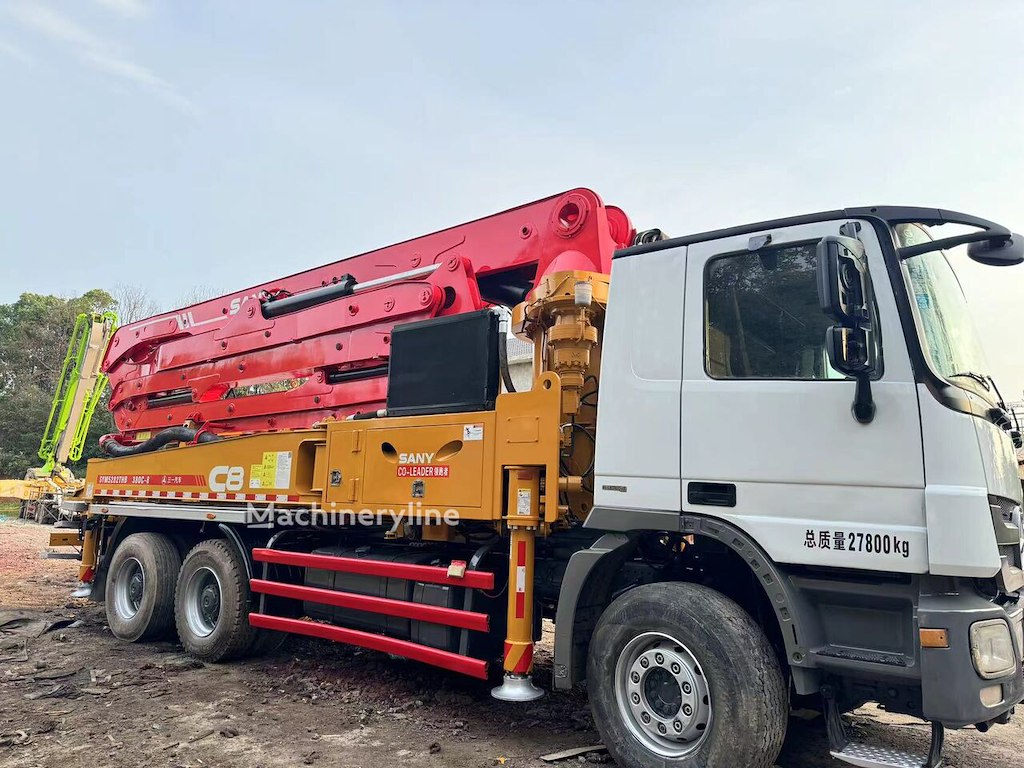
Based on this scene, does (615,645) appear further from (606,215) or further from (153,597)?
(153,597)

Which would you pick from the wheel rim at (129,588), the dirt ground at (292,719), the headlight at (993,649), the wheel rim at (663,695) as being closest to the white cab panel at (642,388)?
the wheel rim at (663,695)

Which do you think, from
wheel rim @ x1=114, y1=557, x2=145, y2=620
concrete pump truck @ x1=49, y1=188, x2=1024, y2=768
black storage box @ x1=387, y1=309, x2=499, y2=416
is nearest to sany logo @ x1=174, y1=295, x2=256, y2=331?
concrete pump truck @ x1=49, y1=188, x2=1024, y2=768

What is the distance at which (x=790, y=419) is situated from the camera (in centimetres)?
351

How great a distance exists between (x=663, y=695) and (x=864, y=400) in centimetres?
172

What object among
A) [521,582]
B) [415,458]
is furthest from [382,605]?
[521,582]

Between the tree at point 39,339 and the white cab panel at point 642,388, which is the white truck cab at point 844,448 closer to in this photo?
the white cab panel at point 642,388

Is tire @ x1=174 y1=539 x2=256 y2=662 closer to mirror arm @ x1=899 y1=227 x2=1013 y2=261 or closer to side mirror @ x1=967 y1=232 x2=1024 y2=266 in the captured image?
mirror arm @ x1=899 y1=227 x2=1013 y2=261

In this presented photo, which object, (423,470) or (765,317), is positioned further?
(423,470)

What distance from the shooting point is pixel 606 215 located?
16.8 ft

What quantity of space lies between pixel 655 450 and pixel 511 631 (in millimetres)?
1361

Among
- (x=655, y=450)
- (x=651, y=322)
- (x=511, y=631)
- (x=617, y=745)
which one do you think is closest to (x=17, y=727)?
(x=511, y=631)

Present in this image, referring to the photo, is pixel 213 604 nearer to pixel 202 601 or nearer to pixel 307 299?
pixel 202 601

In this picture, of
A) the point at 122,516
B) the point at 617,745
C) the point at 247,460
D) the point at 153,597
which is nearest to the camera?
the point at 617,745

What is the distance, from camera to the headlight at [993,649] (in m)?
3.04
